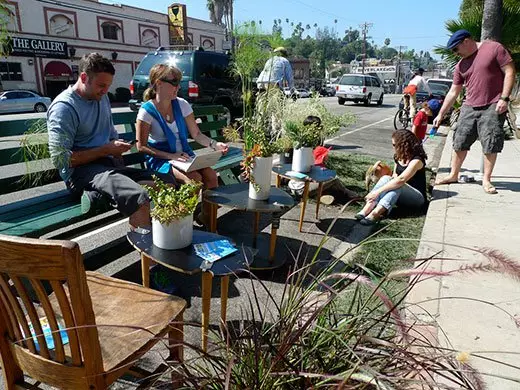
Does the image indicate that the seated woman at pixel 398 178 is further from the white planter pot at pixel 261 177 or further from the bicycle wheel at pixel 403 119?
the bicycle wheel at pixel 403 119

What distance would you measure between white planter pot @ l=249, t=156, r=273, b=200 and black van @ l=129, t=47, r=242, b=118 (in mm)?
5830

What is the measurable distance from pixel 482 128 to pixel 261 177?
3403 mm

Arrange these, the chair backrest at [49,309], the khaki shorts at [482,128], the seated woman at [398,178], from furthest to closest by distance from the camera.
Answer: the khaki shorts at [482,128] < the seated woman at [398,178] < the chair backrest at [49,309]

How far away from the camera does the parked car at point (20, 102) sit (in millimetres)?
21125

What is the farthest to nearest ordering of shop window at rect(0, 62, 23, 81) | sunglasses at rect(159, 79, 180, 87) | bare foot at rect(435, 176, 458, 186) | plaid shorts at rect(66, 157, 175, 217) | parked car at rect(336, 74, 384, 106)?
shop window at rect(0, 62, 23, 81) → parked car at rect(336, 74, 384, 106) → bare foot at rect(435, 176, 458, 186) → sunglasses at rect(159, 79, 180, 87) → plaid shorts at rect(66, 157, 175, 217)

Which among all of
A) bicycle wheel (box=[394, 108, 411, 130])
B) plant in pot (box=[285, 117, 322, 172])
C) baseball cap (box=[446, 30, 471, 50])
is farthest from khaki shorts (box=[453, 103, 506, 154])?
bicycle wheel (box=[394, 108, 411, 130])

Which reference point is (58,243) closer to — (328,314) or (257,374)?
(257,374)

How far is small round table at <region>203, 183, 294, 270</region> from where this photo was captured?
3146 millimetres

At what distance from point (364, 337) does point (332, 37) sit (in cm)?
15762

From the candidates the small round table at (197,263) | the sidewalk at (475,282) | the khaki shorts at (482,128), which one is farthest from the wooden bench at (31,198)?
the khaki shorts at (482,128)

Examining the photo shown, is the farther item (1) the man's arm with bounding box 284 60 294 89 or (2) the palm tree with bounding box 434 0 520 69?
(2) the palm tree with bounding box 434 0 520 69

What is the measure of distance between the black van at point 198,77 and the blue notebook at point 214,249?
6778 mm

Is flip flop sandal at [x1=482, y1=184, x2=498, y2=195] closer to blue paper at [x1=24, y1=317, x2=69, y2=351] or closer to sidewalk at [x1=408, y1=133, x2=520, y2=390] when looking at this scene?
sidewalk at [x1=408, y1=133, x2=520, y2=390]

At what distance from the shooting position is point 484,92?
16.5 ft
